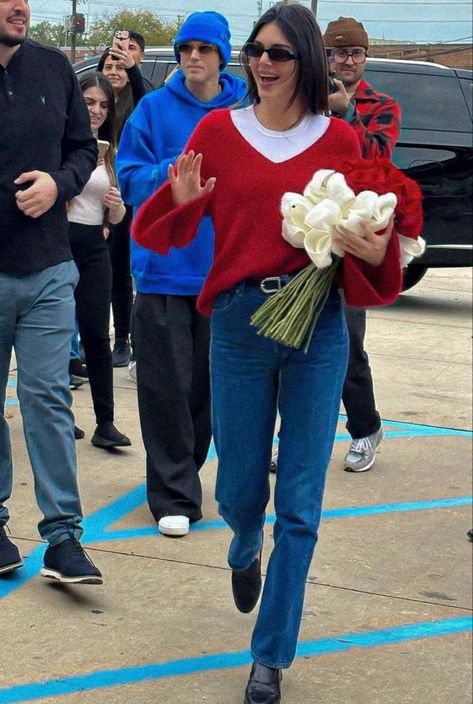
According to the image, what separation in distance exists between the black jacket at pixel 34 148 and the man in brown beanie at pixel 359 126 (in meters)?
1.30

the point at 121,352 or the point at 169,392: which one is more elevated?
the point at 169,392

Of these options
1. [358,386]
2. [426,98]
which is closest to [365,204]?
[358,386]

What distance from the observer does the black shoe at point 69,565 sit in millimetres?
4156

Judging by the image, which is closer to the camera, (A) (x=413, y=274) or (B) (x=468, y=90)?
(B) (x=468, y=90)

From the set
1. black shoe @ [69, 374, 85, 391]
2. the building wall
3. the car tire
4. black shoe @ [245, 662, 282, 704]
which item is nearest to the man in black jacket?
black shoe @ [245, 662, 282, 704]

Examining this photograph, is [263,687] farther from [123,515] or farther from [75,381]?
[75,381]

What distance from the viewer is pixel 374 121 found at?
5.30 m

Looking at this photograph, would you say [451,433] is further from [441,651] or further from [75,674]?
[75,674]

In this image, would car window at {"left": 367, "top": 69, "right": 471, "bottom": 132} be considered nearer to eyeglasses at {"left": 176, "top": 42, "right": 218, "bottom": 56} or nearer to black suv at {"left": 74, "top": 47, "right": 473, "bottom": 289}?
black suv at {"left": 74, "top": 47, "right": 473, "bottom": 289}

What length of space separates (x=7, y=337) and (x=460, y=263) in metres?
7.91

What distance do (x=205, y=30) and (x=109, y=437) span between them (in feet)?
7.31

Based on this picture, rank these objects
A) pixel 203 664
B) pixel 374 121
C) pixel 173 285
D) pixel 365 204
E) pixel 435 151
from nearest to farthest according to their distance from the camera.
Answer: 1. pixel 365 204
2. pixel 203 664
3. pixel 173 285
4. pixel 374 121
5. pixel 435 151

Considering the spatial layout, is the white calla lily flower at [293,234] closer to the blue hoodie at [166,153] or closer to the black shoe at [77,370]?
the blue hoodie at [166,153]

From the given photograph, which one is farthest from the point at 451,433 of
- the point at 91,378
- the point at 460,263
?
the point at 460,263
